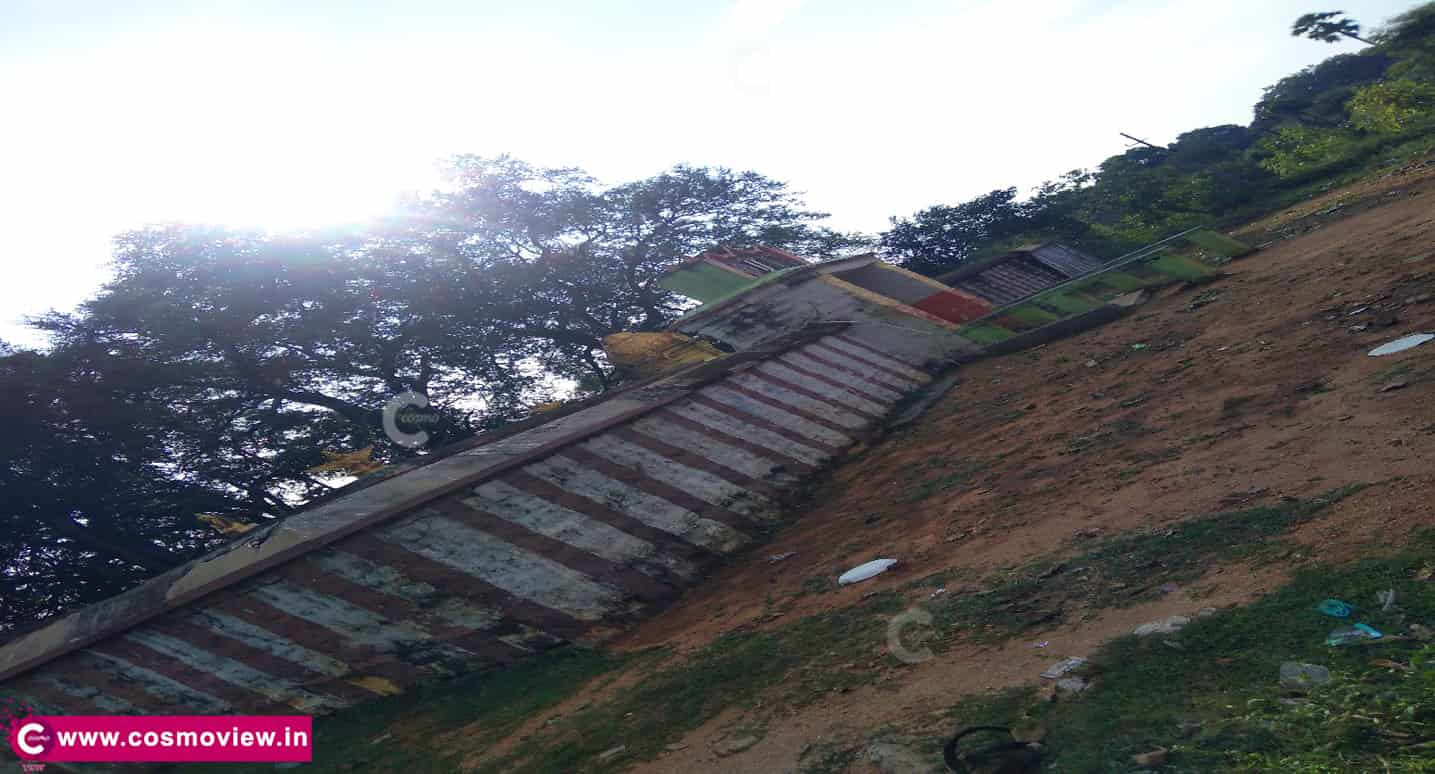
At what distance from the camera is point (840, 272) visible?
60.3 ft

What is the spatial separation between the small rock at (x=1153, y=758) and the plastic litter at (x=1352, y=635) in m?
0.95

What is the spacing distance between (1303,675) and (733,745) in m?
2.56

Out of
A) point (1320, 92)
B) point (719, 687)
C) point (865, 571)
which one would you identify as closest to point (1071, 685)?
point (719, 687)

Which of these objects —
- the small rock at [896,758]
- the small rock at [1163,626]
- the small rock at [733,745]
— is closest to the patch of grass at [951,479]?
the small rock at [1163,626]

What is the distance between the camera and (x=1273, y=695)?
11.1 ft

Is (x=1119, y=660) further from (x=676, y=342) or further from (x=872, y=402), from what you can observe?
(x=676, y=342)

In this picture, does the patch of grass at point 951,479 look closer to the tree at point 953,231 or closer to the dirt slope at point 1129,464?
the dirt slope at point 1129,464

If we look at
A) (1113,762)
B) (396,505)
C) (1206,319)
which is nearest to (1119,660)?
(1113,762)

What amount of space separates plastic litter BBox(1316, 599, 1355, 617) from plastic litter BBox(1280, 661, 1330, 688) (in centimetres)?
36

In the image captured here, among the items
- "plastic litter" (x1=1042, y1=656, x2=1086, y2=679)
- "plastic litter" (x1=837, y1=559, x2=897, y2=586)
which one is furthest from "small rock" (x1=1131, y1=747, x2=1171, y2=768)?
"plastic litter" (x1=837, y1=559, x2=897, y2=586)

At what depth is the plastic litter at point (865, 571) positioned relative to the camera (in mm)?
6613

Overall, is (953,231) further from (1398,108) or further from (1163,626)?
(1163,626)

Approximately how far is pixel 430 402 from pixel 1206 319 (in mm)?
17307

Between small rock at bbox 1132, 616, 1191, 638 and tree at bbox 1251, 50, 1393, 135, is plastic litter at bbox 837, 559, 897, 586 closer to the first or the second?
small rock at bbox 1132, 616, 1191, 638
